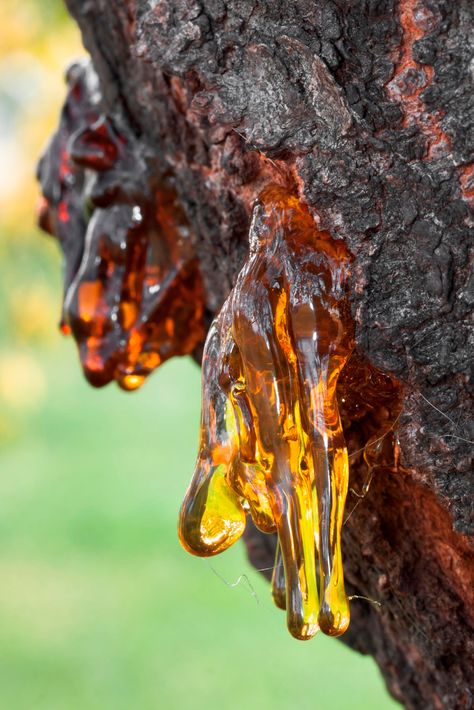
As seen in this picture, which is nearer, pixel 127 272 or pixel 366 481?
pixel 366 481

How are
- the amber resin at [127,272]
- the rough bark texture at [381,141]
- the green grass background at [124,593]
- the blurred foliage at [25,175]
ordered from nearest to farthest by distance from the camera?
the rough bark texture at [381,141] → the amber resin at [127,272] → the blurred foliage at [25,175] → the green grass background at [124,593]

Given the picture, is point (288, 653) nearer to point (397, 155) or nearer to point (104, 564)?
point (104, 564)

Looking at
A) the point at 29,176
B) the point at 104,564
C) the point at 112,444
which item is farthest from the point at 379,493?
the point at 112,444

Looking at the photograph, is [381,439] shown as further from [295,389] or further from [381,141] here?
[381,141]

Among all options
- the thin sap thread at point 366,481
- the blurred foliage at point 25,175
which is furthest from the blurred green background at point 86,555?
the thin sap thread at point 366,481

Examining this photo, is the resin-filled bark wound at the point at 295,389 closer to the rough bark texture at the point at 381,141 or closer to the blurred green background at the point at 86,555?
the rough bark texture at the point at 381,141

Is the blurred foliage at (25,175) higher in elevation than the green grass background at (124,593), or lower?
higher

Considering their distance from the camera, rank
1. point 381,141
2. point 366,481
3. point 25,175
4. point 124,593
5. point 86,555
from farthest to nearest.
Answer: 1. point 86,555
2. point 124,593
3. point 25,175
4. point 366,481
5. point 381,141

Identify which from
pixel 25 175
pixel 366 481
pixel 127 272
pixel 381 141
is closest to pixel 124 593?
pixel 25 175
